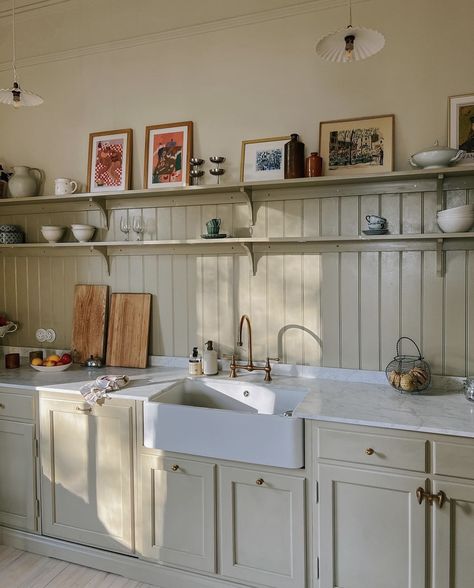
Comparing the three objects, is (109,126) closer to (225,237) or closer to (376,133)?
(225,237)

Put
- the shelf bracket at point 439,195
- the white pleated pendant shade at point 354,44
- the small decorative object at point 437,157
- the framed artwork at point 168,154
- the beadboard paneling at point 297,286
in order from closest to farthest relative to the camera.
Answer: the white pleated pendant shade at point 354,44
the small decorative object at point 437,157
the shelf bracket at point 439,195
the beadboard paneling at point 297,286
the framed artwork at point 168,154

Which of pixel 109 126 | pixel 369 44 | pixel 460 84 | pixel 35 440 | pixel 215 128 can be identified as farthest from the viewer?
pixel 109 126

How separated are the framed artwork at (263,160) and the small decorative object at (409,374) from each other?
118 centimetres

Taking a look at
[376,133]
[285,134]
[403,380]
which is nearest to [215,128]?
[285,134]

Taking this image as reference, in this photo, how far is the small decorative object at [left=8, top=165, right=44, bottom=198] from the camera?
3121 mm

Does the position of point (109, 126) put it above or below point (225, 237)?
above

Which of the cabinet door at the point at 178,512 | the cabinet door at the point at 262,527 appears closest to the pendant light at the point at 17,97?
the cabinet door at the point at 178,512

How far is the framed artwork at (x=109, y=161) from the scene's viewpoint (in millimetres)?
2986

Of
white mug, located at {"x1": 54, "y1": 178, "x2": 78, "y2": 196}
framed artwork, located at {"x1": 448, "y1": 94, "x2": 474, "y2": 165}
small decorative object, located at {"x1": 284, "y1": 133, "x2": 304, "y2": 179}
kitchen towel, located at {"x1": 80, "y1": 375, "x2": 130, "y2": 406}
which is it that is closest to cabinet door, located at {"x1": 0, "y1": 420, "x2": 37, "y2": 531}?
kitchen towel, located at {"x1": 80, "y1": 375, "x2": 130, "y2": 406}

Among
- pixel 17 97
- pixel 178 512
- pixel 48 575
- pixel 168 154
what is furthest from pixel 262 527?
pixel 17 97

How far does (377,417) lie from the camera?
194cm

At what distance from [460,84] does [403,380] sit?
1479 mm

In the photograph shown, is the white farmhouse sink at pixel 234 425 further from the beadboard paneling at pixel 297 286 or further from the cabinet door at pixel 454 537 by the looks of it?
the cabinet door at pixel 454 537

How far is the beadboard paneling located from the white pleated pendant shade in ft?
2.63
